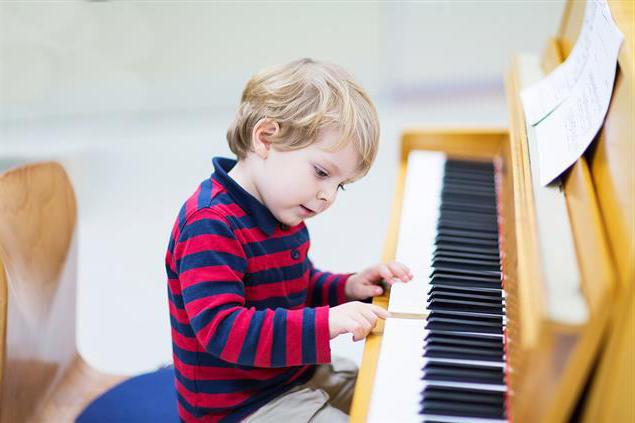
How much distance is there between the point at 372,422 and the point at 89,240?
2.68 meters

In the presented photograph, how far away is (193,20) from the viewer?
500 centimetres

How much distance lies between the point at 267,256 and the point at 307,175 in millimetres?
185

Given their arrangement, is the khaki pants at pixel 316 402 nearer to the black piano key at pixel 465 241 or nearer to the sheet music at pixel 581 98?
the black piano key at pixel 465 241

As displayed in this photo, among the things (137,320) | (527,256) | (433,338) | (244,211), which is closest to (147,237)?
(137,320)

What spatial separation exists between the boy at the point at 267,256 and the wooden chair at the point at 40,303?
0.29 meters

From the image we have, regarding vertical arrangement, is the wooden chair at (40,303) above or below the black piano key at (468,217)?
below

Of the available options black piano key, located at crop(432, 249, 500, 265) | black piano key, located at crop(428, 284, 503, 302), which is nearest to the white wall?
black piano key, located at crop(432, 249, 500, 265)

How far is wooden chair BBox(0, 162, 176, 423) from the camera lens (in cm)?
143

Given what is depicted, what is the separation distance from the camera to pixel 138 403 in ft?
5.54

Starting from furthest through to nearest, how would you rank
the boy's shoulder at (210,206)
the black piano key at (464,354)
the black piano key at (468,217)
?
the black piano key at (468,217)
the boy's shoulder at (210,206)
the black piano key at (464,354)

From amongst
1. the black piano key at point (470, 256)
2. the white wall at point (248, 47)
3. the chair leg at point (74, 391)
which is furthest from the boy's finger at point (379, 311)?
the white wall at point (248, 47)

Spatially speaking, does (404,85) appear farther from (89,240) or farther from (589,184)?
(589,184)

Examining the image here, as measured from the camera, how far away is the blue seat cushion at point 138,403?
1646 millimetres

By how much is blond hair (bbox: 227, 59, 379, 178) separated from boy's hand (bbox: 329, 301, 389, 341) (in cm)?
27
